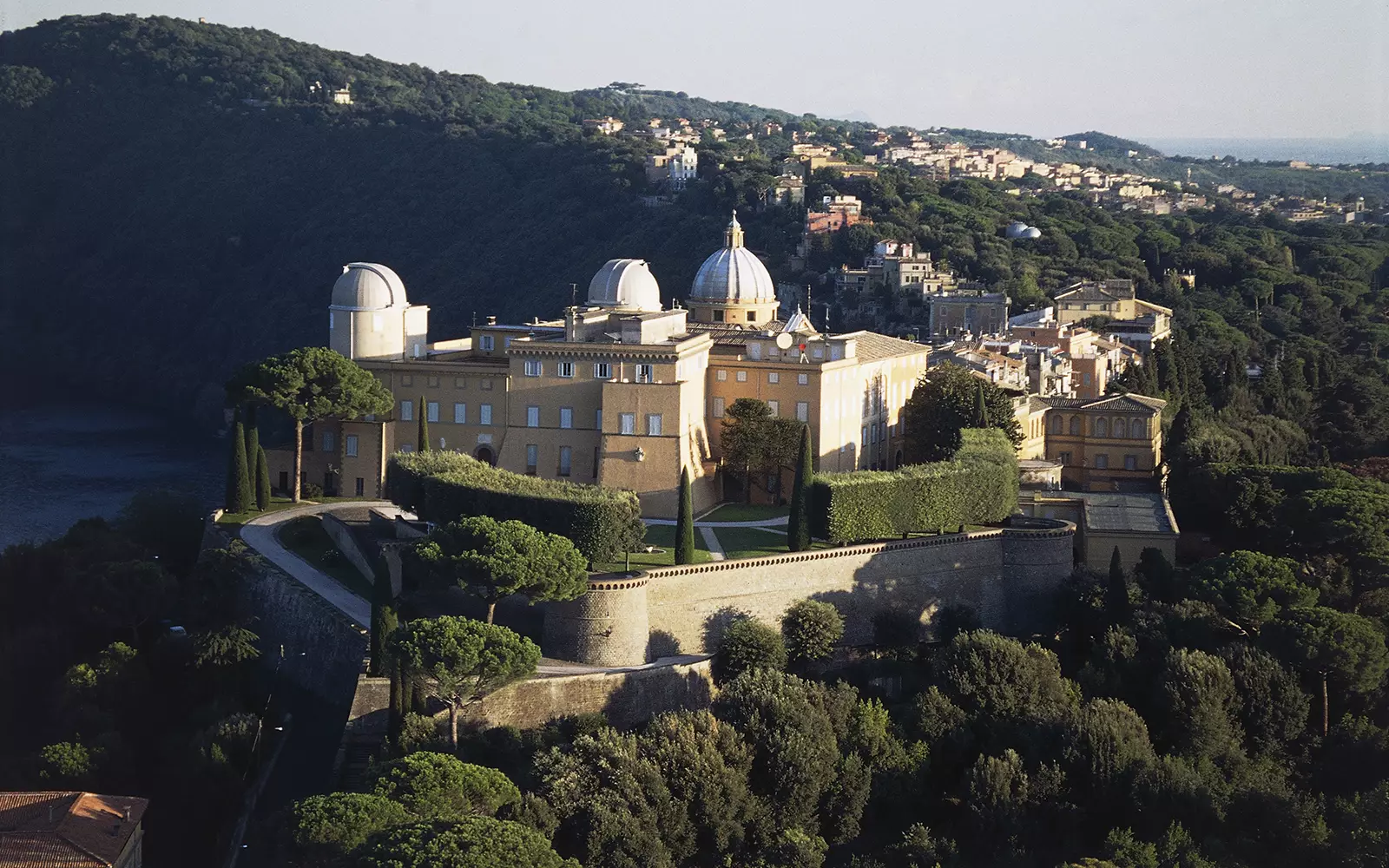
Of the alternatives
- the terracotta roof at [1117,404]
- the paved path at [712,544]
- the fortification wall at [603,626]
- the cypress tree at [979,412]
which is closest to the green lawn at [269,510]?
the paved path at [712,544]

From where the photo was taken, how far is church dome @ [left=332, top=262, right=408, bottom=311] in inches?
1852

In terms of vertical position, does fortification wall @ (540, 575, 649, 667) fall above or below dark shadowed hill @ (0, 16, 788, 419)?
below

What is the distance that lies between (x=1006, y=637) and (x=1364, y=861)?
925 cm

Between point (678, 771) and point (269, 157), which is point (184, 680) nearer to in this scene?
point (678, 771)

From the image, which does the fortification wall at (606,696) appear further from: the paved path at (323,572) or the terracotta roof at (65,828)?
the terracotta roof at (65,828)

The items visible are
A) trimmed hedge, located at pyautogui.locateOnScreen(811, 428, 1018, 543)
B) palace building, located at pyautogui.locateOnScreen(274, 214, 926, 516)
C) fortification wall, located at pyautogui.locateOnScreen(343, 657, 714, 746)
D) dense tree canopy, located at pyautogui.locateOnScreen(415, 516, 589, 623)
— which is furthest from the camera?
palace building, located at pyautogui.locateOnScreen(274, 214, 926, 516)

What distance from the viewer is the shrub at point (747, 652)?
35.1m

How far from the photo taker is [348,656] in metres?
36.1

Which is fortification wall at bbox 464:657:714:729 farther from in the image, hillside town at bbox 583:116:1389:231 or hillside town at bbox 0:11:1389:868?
hillside town at bbox 583:116:1389:231

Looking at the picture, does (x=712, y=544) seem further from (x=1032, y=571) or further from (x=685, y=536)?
(x=1032, y=571)

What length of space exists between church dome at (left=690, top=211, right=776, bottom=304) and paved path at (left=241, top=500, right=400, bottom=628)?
11.0 metres

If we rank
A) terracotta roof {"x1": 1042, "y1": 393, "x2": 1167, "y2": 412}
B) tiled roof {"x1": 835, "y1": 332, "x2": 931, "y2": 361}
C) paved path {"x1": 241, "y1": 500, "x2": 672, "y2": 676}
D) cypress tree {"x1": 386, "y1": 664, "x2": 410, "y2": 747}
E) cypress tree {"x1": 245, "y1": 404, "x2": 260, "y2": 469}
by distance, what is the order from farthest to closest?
terracotta roof {"x1": 1042, "y1": 393, "x2": 1167, "y2": 412}
tiled roof {"x1": 835, "y1": 332, "x2": 931, "y2": 361}
cypress tree {"x1": 245, "y1": 404, "x2": 260, "y2": 469}
paved path {"x1": 241, "y1": 500, "x2": 672, "y2": 676}
cypress tree {"x1": 386, "y1": 664, "x2": 410, "y2": 747}

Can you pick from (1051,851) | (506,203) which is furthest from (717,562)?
(506,203)

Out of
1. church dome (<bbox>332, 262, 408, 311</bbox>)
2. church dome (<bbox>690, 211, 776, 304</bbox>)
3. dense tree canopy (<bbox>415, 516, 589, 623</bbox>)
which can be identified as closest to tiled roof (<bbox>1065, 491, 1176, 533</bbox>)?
church dome (<bbox>690, 211, 776, 304</bbox>)
